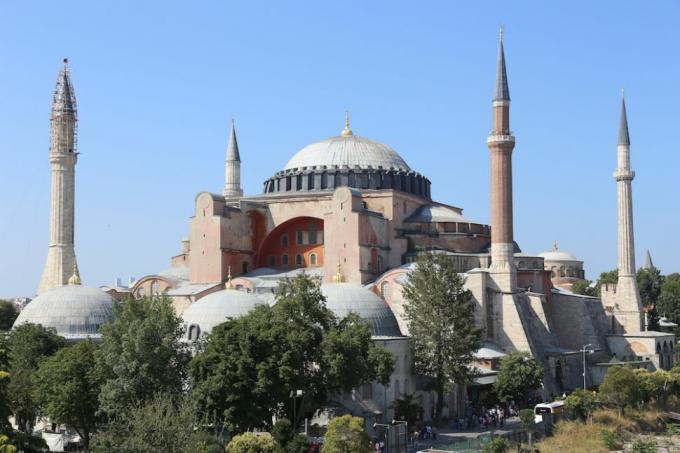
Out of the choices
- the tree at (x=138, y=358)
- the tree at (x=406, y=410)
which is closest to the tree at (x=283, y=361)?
the tree at (x=138, y=358)

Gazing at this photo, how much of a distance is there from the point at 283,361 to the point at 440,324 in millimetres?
7691

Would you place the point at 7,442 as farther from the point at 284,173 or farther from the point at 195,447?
the point at 284,173

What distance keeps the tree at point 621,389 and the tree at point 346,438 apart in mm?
12950

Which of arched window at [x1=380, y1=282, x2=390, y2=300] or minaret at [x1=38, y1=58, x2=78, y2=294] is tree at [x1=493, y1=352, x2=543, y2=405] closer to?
arched window at [x1=380, y1=282, x2=390, y2=300]

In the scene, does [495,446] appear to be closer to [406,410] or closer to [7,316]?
[406,410]

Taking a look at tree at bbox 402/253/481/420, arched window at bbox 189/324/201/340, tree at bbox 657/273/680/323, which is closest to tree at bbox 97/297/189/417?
arched window at bbox 189/324/201/340

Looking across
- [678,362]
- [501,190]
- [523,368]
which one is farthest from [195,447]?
[678,362]

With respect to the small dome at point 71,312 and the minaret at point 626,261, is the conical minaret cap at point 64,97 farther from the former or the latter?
the minaret at point 626,261

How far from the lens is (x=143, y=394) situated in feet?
73.7

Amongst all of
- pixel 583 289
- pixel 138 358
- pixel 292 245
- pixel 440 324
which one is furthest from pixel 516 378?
pixel 583 289

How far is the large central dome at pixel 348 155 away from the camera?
41.4m

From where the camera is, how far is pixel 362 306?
27.8m

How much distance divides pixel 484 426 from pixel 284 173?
1704 cm

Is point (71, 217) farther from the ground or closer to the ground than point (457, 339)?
farther from the ground
